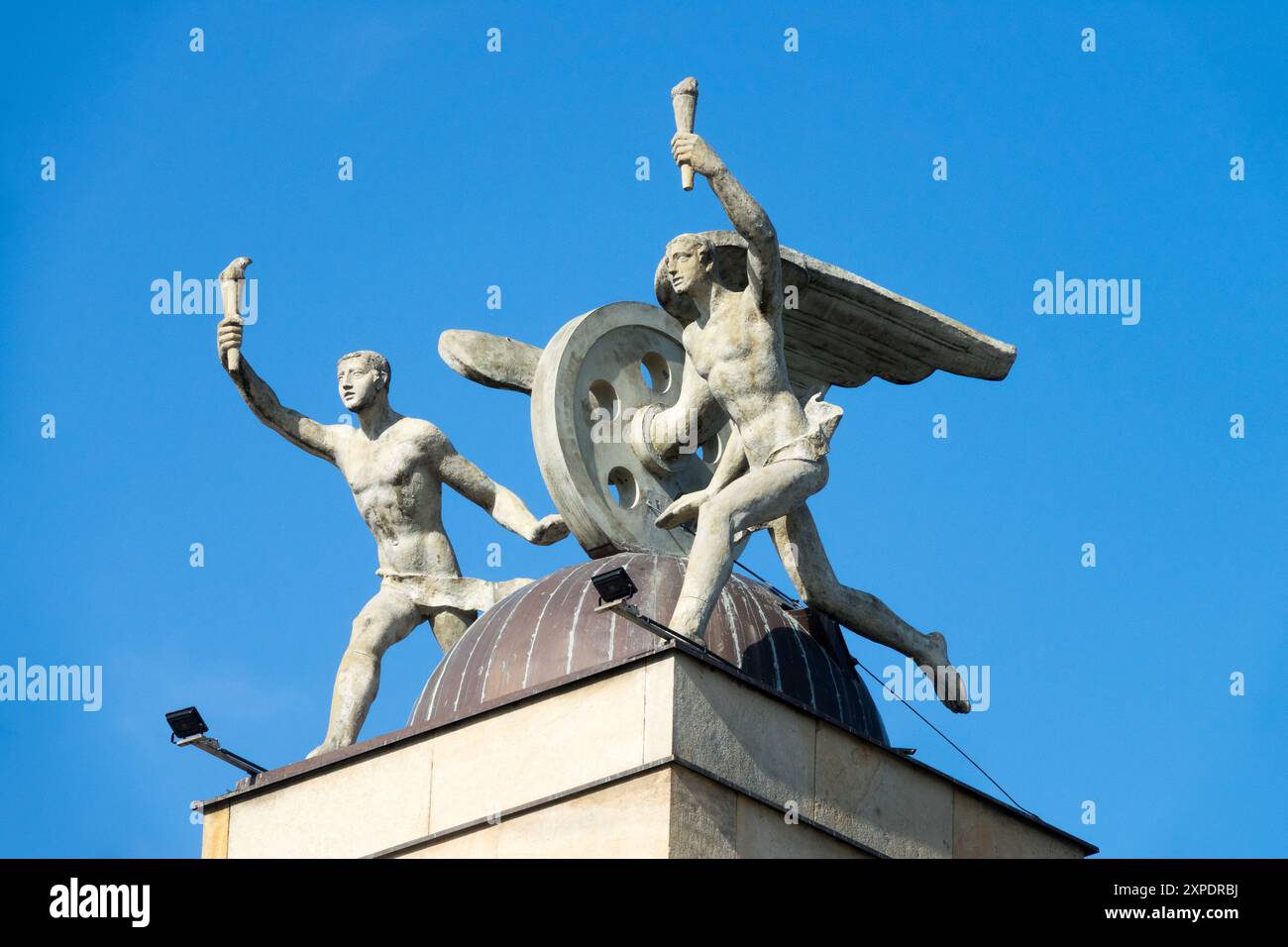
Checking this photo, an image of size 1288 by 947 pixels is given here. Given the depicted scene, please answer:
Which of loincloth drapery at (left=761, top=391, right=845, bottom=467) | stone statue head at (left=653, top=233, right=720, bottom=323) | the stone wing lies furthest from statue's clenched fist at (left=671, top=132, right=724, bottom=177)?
the stone wing

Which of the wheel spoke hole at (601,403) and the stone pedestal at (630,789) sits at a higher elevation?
the wheel spoke hole at (601,403)

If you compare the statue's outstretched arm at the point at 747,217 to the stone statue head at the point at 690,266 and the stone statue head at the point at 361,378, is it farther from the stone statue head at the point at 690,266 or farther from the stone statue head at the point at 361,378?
the stone statue head at the point at 361,378

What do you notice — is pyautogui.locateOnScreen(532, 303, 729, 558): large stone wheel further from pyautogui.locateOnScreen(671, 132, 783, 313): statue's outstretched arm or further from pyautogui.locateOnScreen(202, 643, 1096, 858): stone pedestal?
pyautogui.locateOnScreen(202, 643, 1096, 858): stone pedestal

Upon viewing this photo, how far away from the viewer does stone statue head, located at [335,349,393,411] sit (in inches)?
1356

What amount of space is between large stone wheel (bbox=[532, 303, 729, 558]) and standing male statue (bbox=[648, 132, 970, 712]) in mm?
1729

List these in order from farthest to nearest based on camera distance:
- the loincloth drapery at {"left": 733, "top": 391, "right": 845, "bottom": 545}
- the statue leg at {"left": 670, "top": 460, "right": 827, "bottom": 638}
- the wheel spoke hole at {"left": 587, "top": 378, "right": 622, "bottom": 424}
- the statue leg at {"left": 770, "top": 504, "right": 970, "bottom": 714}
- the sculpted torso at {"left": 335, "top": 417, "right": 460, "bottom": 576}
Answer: the sculpted torso at {"left": 335, "top": 417, "right": 460, "bottom": 576} → the wheel spoke hole at {"left": 587, "top": 378, "right": 622, "bottom": 424} → the statue leg at {"left": 770, "top": 504, "right": 970, "bottom": 714} → the loincloth drapery at {"left": 733, "top": 391, "right": 845, "bottom": 545} → the statue leg at {"left": 670, "top": 460, "right": 827, "bottom": 638}

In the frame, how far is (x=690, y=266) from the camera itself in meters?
31.3

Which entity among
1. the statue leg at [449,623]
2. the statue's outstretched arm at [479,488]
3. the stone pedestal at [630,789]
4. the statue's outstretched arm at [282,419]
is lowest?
the stone pedestal at [630,789]

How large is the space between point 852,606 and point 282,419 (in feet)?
21.1

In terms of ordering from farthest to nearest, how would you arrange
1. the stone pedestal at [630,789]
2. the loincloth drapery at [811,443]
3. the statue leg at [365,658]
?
the statue leg at [365,658], the loincloth drapery at [811,443], the stone pedestal at [630,789]

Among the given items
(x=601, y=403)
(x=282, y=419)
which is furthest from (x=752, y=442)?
(x=282, y=419)

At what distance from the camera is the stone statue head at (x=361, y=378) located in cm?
3444

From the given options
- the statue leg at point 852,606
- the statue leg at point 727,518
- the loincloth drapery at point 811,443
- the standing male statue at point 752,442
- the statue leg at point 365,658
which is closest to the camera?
the statue leg at point 727,518

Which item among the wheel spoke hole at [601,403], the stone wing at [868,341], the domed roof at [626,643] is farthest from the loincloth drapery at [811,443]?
the wheel spoke hole at [601,403]
